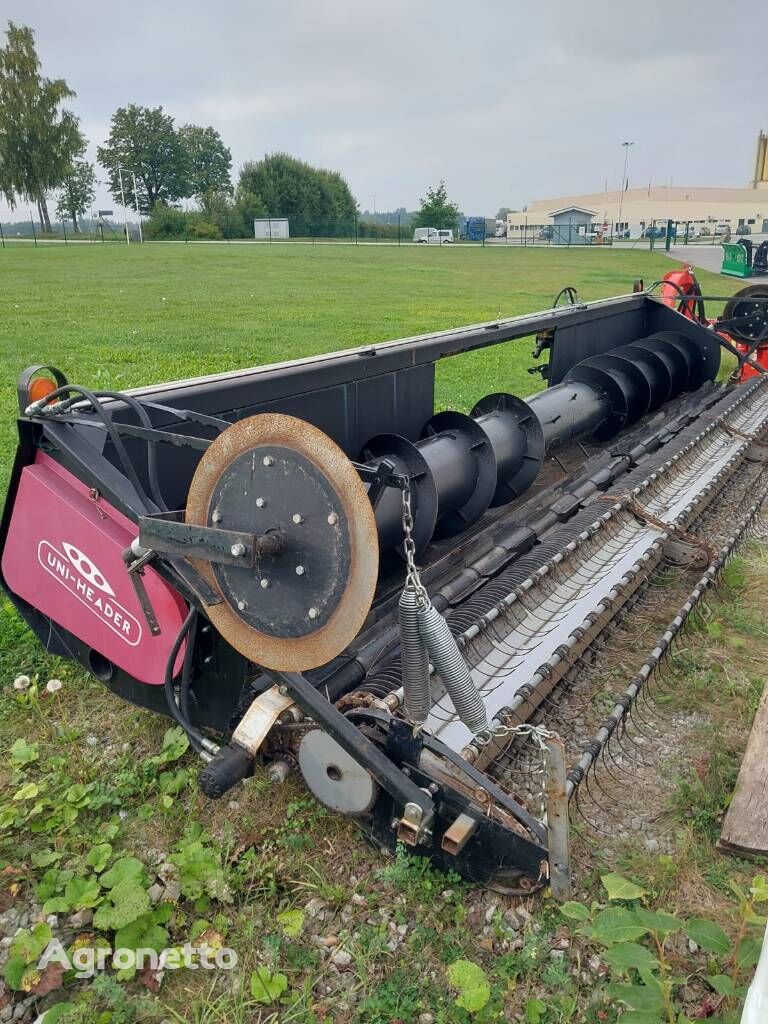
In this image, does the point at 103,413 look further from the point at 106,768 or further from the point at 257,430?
the point at 106,768

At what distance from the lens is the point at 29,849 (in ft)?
7.86

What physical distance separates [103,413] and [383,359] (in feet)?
5.58

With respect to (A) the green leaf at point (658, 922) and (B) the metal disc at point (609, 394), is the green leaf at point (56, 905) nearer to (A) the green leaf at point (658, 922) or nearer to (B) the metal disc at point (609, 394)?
(A) the green leaf at point (658, 922)

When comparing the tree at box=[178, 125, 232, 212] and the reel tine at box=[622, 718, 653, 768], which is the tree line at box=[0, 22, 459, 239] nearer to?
the tree at box=[178, 125, 232, 212]

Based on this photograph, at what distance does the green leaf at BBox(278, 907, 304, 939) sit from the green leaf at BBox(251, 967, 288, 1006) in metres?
0.13

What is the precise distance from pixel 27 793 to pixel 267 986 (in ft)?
3.45

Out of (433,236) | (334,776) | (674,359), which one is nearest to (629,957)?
(334,776)

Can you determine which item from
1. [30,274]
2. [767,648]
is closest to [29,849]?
[767,648]

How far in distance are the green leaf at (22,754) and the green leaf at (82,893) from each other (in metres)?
0.61

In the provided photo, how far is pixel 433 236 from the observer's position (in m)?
55.1

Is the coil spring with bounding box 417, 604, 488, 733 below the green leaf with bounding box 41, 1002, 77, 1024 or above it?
above

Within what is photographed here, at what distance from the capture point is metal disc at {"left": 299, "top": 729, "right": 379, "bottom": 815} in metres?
2.16

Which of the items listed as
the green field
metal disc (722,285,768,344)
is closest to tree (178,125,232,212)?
the green field

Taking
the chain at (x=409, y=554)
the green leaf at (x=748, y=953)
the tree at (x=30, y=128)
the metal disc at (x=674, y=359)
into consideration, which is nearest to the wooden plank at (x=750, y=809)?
the green leaf at (x=748, y=953)
